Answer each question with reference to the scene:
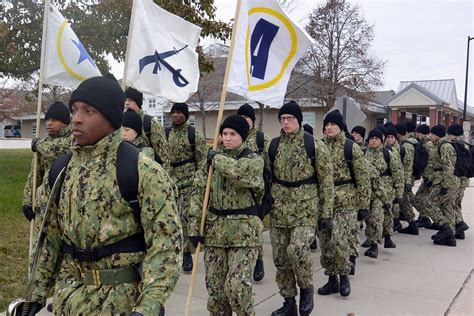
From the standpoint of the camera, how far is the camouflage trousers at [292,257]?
4.98 metres

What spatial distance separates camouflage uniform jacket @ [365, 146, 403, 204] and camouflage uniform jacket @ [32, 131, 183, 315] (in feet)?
20.4

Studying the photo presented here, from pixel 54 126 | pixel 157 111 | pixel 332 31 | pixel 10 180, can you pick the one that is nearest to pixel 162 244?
pixel 54 126

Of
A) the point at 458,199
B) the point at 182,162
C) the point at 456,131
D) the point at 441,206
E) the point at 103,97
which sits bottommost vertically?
the point at 441,206

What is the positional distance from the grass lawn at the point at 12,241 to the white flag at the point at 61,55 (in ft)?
7.64

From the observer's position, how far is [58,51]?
582 cm

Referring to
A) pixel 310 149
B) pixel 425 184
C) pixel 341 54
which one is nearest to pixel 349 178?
pixel 310 149

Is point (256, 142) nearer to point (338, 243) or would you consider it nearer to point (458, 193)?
point (338, 243)

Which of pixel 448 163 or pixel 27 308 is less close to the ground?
pixel 448 163

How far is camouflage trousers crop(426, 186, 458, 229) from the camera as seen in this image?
9.60 m

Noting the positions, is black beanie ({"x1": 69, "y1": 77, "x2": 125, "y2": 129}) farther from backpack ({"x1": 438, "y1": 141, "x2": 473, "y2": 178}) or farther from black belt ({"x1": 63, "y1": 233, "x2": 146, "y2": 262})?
backpack ({"x1": 438, "y1": 141, "x2": 473, "y2": 178})

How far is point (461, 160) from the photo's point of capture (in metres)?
9.61

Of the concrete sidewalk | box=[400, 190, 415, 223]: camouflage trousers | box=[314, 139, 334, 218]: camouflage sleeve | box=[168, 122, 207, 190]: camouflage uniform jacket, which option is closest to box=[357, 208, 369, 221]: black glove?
the concrete sidewalk

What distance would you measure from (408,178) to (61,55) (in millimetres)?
6786

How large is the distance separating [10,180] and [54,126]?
26.5 ft
